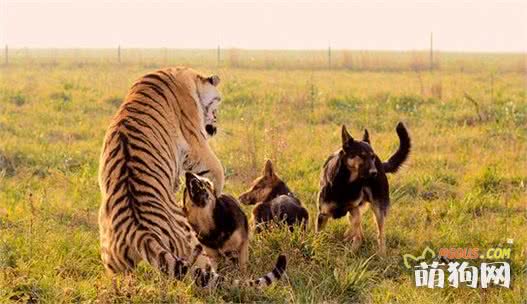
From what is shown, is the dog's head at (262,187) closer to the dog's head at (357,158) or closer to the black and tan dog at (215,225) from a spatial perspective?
the dog's head at (357,158)

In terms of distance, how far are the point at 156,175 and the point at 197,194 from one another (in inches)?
18.8

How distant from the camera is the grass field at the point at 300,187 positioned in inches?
233

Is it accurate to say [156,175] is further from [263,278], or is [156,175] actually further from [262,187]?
[262,187]

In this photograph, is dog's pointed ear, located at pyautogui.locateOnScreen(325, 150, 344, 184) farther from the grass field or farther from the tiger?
the tiger

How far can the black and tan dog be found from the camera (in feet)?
20.8

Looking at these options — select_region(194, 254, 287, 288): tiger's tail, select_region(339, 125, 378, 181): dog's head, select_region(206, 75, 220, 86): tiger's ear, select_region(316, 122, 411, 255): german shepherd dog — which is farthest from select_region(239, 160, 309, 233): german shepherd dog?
select_region(194, 254, 287, 288): tiger's tail

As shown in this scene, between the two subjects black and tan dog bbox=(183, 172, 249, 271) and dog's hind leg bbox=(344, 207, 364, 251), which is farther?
dog's hind leg bbox=(344, 207, 364, 251)

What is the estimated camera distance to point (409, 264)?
22.5 ft

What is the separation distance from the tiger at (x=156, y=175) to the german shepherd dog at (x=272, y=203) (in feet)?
3.28

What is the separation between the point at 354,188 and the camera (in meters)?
7.13

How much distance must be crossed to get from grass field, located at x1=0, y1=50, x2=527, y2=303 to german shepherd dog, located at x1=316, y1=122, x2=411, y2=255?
246 millimetres

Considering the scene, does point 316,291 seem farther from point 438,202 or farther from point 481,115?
point 481,115

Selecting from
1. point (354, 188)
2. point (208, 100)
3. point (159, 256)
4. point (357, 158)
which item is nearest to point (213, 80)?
point (208, 100)

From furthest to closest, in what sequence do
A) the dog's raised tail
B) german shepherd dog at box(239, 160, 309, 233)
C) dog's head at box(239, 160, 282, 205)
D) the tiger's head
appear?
1. dog's head at box(239, 160, 282, 205)
2. the dog's raised tail
3. german shepherd dog at box(239, 160, 309, 233)
4. the tiger's head
